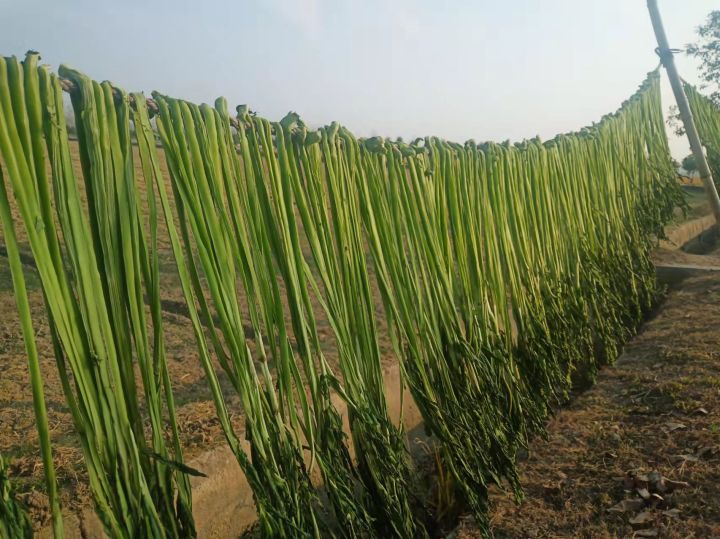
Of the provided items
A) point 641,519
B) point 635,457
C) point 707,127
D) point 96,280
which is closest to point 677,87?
point 707,127

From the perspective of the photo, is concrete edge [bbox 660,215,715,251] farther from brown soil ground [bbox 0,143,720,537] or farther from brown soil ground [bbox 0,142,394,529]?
brown soil ground [bbox 0,142,394,529]

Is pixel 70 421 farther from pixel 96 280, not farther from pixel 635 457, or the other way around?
pixel 635 457

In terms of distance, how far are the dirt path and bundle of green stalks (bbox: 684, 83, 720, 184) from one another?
5137 millimetres

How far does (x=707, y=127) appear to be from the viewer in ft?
26.9

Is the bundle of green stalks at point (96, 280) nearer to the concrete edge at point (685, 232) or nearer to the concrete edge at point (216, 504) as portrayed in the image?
the concrete edge at point (216, 504)

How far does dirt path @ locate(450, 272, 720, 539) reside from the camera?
2205mm

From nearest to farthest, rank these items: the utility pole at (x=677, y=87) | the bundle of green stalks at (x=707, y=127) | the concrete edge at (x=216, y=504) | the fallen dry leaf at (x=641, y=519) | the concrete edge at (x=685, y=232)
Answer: the concrete edge at (x=216, y=504), the fallen dry leaf at (x=641, y=519), the utility pole at (x=677, y=87), the concrete edge at (x=685, y=232), the bundle of green stalks at (x=707, y=127)

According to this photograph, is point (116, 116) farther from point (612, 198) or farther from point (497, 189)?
point (612, 198)

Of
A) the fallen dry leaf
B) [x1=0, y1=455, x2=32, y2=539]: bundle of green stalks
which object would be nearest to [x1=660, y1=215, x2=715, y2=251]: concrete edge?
the fallen dry leaf

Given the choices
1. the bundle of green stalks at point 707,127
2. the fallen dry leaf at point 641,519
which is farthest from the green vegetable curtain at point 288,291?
the bundle of green stalks at point 707,127

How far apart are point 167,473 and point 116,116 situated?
78cm

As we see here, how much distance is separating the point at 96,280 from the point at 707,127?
8.74 m

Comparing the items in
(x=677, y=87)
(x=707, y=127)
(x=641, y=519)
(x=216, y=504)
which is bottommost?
(x=641, y=519)

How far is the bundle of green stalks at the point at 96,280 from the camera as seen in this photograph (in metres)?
→ 1.19
